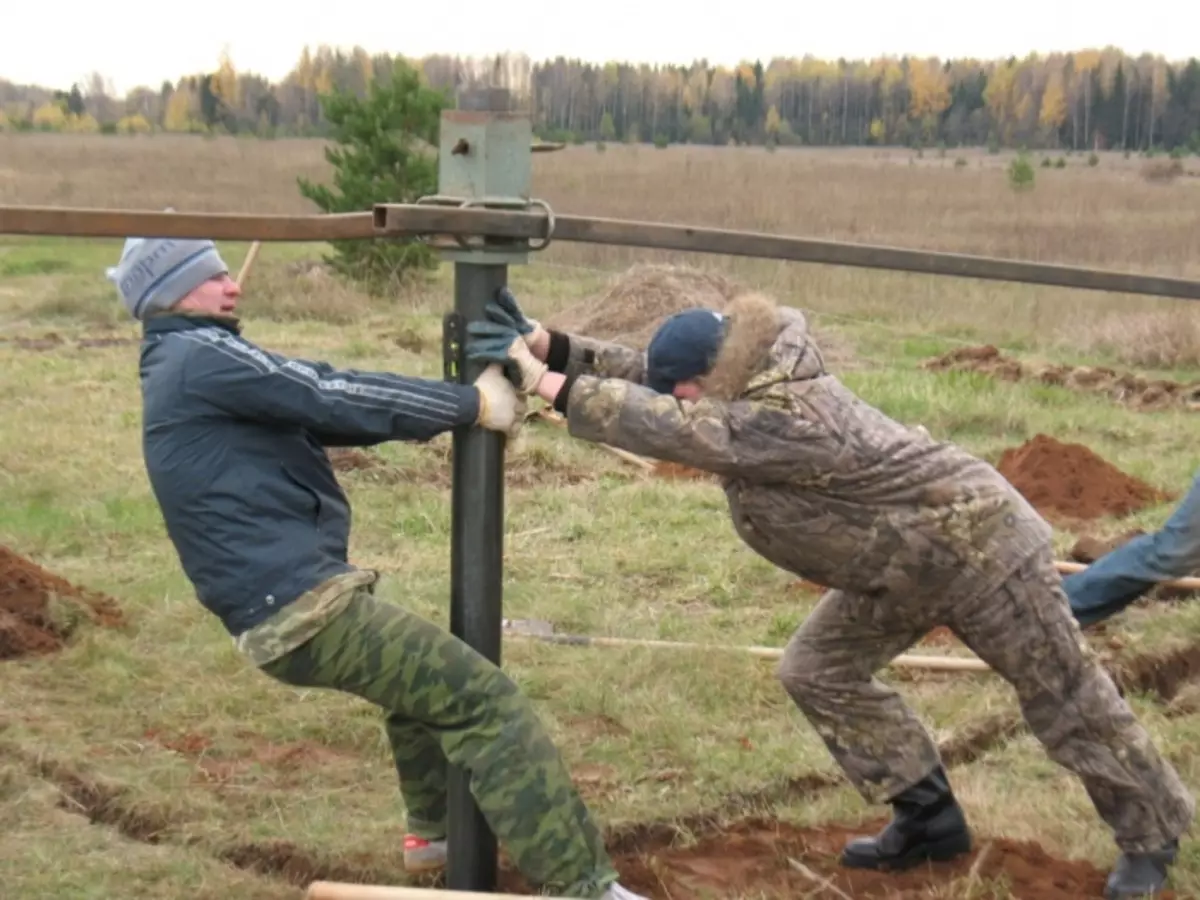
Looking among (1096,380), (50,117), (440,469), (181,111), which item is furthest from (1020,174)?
(50,117)

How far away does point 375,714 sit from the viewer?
580cm

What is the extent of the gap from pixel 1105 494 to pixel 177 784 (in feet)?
20.3

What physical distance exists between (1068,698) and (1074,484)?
19.2ft

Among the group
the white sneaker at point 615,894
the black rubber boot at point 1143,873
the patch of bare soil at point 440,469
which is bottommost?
the patch of bare soil at point 440,469

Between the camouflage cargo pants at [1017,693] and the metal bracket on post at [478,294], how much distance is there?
0.98 meters

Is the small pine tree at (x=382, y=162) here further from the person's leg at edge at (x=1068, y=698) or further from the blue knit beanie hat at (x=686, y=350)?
the person's leg at edge at (x=1068, y=698)

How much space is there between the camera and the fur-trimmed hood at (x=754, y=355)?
11.7ft

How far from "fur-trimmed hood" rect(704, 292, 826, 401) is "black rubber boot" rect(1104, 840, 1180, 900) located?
5.15 feet

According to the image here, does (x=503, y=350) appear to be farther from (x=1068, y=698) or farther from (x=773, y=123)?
(x=773, y=123)

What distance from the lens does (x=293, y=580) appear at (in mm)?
3438

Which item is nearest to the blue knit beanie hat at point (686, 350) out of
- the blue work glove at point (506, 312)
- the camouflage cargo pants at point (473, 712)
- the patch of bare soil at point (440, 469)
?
the blue work glove at point (506, 312)

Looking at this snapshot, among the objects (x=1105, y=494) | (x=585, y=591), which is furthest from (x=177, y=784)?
(x=1105, y=494)

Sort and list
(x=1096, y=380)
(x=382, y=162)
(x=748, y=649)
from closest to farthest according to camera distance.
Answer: (x=748, y=649), (x=1096, y=380), (x=382, y=162)

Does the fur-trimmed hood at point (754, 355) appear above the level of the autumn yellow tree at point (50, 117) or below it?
above
